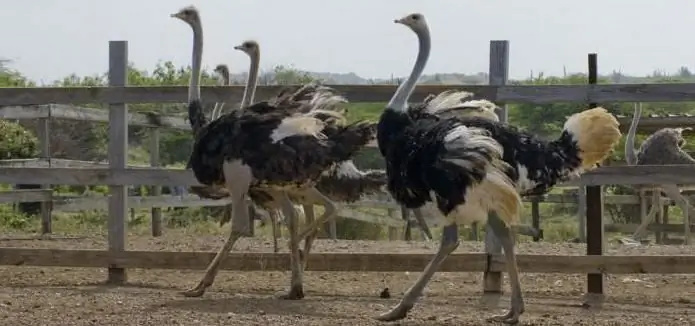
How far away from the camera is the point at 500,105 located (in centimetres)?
835

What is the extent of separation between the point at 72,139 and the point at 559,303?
15173 mm

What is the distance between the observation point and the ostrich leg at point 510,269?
689 cm

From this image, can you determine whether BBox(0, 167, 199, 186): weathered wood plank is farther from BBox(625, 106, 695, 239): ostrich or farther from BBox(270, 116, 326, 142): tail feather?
BBox(625, 106, 695, 239): ostrich

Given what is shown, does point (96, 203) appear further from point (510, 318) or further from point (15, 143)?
point (510, 318)

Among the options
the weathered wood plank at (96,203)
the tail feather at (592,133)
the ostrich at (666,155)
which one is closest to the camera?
the tail feather at (592,133)

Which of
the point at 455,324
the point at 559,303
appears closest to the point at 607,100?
the point at 559,303

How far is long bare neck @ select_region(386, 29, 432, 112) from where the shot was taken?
7234 mm

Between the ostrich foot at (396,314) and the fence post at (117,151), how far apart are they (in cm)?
244

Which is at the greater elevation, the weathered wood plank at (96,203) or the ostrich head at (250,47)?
the ostrich head at (250,47)

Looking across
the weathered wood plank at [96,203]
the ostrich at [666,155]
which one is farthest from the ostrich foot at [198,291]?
the ostrich at [666,155]

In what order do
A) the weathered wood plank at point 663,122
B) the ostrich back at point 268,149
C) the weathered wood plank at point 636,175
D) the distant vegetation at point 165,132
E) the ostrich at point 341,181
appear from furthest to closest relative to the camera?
the distant vegetation at point 165,132 < the weathered wood plank at point 663,122 < the ostrich at point 341,181 < the weathered wood plank at point 636,175 < the ostrich back at point 268,149

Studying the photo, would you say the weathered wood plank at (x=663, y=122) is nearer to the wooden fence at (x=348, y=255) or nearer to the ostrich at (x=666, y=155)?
the ostrich at (x=666, y=155)

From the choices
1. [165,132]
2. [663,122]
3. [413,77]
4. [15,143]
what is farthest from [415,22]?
[165,132]

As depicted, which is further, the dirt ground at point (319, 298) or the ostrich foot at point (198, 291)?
the ostrich foot at point (198, 291)
